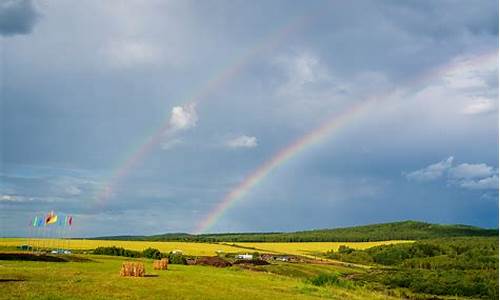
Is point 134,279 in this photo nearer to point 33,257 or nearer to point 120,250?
point 33,257

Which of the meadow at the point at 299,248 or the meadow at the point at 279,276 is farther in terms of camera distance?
the meadow at the point at 299,248

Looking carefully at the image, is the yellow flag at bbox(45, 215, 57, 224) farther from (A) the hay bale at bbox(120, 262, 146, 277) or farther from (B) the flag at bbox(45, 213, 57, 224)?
(A) the hay bale at bbox(120, 262, 146, 277)

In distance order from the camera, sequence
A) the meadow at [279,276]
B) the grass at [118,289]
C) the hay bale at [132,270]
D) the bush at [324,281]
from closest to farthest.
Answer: the grass at [118,289] → the meadow at [279,276] → the hay bale at [132,270] → the bush at [324,281]

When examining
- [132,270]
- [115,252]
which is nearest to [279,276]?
[132,270]

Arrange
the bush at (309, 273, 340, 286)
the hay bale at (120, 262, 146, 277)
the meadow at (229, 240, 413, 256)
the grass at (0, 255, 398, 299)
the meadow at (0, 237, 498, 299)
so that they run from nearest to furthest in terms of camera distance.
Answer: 1. the grass at (0, 255, 398, 299)
2. the meadow at (0, 237, 498, 299)
3. the hay bale at (120, 262, 146, 277)
4. the bush at (309, 273, 340, 286)
5. the meadow at (229, 240, 413, 256)

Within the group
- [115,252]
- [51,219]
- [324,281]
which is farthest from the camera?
[115,252]

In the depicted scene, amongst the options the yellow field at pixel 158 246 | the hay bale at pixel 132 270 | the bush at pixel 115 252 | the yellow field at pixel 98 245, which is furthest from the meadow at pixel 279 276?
the hay bale at pixel 132 270

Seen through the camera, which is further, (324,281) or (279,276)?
(279,276)

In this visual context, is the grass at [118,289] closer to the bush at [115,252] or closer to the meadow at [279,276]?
the meadow at [279,276]

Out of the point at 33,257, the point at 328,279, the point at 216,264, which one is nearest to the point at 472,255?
the point at 216,264

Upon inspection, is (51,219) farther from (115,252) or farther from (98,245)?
(98,245)

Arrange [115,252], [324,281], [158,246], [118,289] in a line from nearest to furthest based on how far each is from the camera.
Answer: [118,289] → [324,281] → [115,252] → [158,246]

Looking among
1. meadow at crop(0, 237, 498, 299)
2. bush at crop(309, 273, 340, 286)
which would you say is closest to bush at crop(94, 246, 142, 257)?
meadow at crop(0, 237, 498, 299)

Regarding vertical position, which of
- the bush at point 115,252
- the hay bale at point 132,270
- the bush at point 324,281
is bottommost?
the bush at point 324,281
